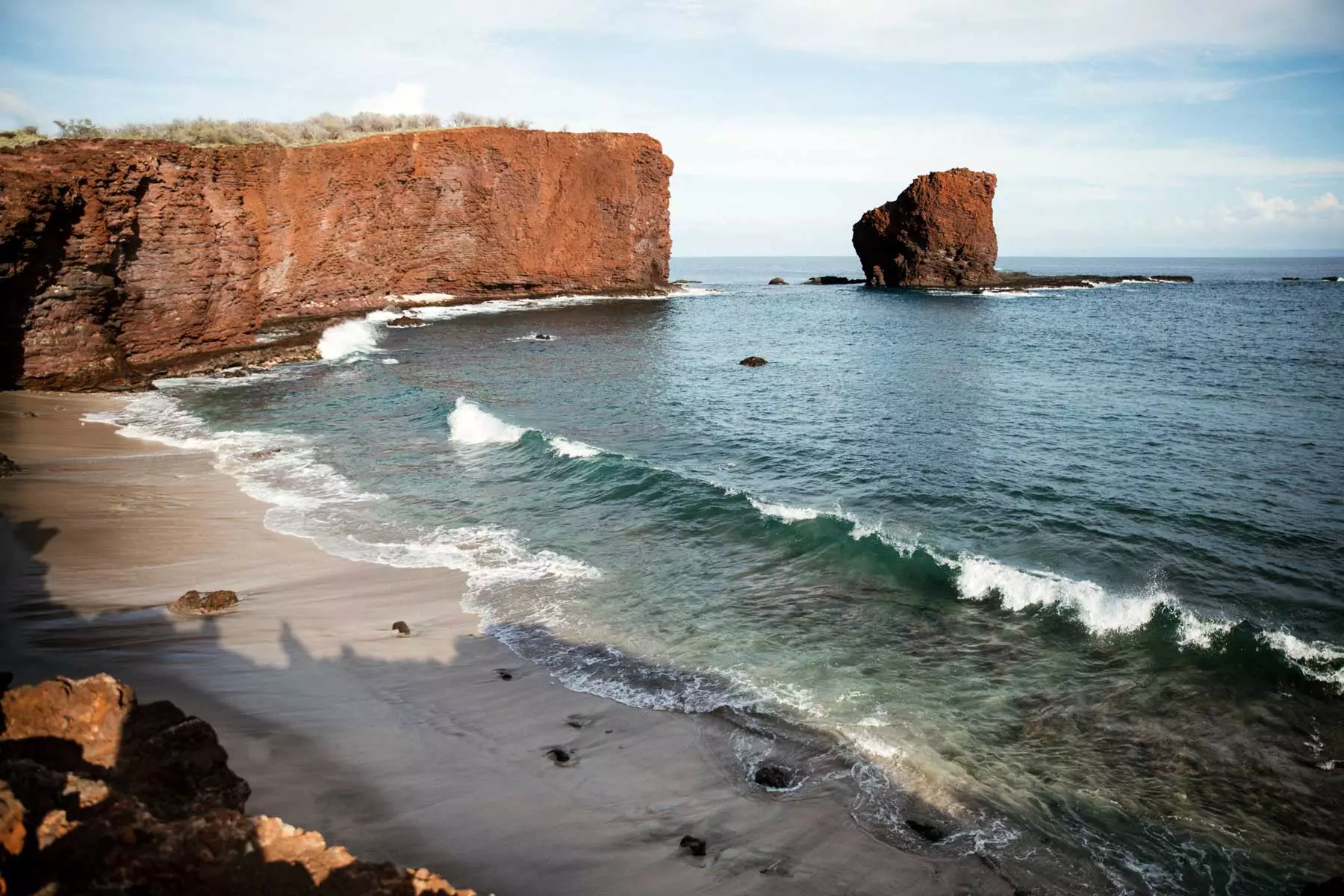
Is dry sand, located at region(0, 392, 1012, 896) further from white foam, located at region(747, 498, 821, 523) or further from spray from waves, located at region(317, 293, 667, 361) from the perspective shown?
spray from waves, located at region(317, 293, 667, 361)

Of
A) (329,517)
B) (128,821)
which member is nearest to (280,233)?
(329,517)

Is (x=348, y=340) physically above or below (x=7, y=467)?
above

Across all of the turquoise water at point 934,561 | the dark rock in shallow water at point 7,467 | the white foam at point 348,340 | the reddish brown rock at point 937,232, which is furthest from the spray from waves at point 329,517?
the reddish brown rock at point 937,232

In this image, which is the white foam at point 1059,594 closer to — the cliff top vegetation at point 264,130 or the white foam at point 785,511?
the white foam at point 785,511

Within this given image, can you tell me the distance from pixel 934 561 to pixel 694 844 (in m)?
A: 7.33

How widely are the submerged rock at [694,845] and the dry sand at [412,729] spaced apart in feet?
0.24

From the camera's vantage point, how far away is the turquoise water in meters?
7.29

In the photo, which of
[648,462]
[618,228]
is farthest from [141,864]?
[618,228]

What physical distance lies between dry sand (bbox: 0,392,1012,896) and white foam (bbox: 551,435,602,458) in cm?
723

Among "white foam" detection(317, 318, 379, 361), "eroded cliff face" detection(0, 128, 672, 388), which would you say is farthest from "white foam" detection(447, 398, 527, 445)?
"white foam" detection(317, 318, 379, 361)

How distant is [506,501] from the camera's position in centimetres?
1641

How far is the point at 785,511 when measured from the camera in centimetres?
1472

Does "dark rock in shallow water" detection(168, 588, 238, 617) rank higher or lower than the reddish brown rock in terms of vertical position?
lower

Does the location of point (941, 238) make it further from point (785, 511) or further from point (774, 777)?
point (774, 777)
